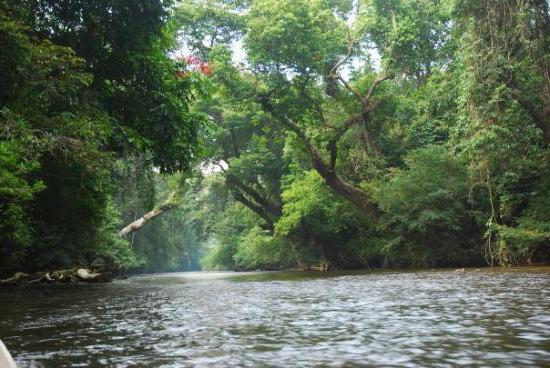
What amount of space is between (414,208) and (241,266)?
28.6 meters

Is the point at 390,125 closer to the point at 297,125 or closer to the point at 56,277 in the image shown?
the point at 297,125

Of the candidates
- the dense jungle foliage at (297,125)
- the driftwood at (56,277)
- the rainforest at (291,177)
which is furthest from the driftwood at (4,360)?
the driftwood at (56,277)

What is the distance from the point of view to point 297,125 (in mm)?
28031

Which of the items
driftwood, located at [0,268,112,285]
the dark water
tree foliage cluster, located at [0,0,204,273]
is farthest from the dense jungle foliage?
the dark water

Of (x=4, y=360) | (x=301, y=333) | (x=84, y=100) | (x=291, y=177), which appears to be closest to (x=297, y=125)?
(x=291, y=177)

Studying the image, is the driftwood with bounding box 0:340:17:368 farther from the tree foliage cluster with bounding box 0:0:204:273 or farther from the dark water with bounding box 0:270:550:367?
the tree foliage cluster with bounding box 0:0:204:273

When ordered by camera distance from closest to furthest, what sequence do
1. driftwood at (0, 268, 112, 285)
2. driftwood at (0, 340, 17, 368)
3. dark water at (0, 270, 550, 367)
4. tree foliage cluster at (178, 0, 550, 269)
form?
driftwood at (0, 340, 17, 368) → dark water at (0, 270, 550, 367) → tree foliage cluster at (178, 0, 550, 269) → driftwood at (0, 268, 112, 285)

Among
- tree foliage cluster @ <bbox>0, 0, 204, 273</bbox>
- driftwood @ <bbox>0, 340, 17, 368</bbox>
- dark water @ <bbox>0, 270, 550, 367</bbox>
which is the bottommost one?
dark water @ <bbox>0, 270, 550, 367</bbox>

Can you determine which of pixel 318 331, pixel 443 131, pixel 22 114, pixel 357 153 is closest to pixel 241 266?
pixel 357 153

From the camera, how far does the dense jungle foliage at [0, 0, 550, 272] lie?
10828mm

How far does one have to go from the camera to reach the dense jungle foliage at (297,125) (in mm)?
10828

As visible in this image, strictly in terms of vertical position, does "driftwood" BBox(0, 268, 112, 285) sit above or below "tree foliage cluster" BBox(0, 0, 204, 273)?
below

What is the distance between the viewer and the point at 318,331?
5594mm

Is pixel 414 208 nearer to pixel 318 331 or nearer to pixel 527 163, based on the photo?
pixel 527 163
